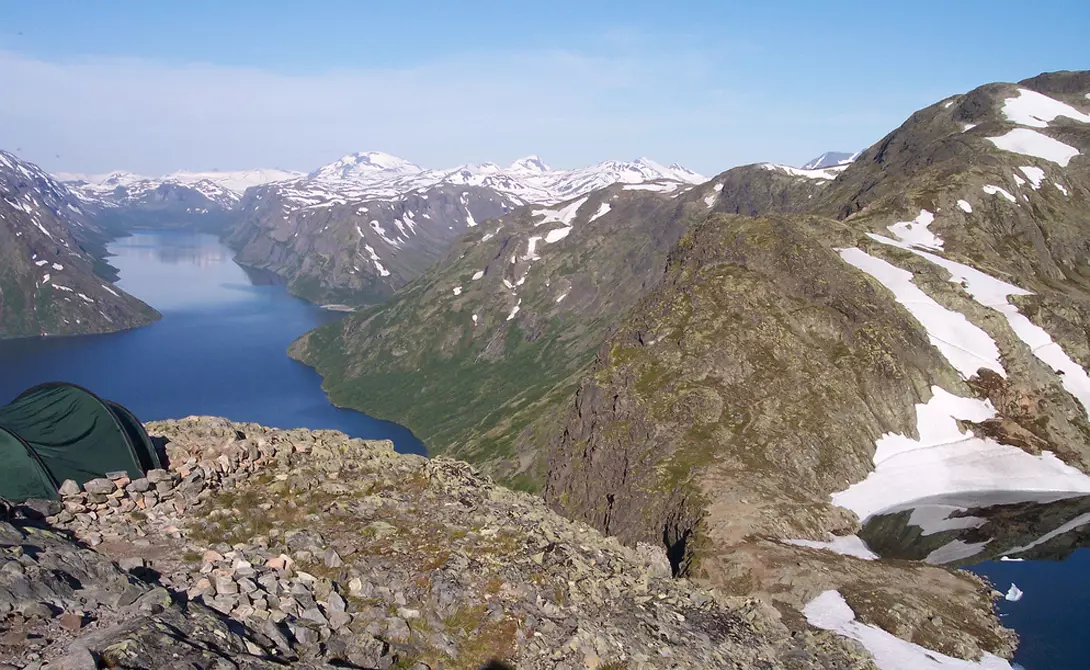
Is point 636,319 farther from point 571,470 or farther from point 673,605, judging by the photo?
point 673,605

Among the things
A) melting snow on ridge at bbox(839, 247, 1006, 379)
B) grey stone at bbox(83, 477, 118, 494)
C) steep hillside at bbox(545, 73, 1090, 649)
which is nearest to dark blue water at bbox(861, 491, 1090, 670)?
steep hillside at bbox(545, 73, 1090, 649)

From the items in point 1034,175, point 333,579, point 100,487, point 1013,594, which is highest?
point 1034,175

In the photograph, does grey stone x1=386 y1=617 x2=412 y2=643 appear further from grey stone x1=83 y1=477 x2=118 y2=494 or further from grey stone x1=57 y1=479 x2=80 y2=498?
grey stone x1=57 y1=479 x2=80 y2=498

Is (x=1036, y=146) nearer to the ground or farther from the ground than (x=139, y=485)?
farther from the ground

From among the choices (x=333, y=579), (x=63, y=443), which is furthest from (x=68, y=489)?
(x=333, y=579)

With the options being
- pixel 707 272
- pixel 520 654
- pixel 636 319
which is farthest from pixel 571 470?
pixel 520 654

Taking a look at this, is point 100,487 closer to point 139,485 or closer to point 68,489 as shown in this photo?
point 68,489
